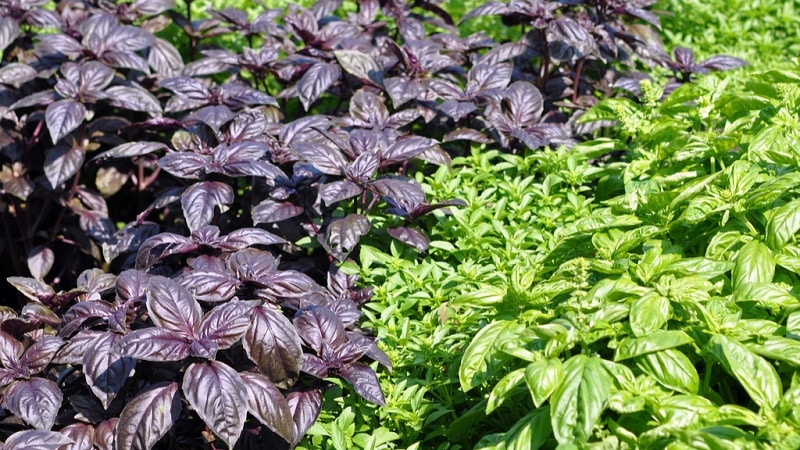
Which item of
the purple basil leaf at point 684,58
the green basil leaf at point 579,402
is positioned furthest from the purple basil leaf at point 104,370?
the purple basil leaf at point 684,58

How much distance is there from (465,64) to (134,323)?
2261 mm

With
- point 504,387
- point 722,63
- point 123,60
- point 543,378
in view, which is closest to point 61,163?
point 123,60

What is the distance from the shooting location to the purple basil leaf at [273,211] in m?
2.88

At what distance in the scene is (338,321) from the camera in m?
2.51

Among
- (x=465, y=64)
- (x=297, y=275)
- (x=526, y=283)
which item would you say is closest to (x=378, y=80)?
(x=465, y=64)

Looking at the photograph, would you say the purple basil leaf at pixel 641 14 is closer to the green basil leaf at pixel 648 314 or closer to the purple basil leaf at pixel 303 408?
the green basil leaf at pixel 648 314

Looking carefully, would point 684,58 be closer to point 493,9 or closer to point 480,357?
point 493,9

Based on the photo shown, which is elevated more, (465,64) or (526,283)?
(526,283)

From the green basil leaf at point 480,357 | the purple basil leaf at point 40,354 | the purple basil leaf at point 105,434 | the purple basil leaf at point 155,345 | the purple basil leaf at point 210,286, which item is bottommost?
the purple basil leaf at point 105,434

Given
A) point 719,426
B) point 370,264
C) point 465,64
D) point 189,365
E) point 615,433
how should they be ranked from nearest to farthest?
point 719,426 → point 615,433 → point 189,365 → point 370,264 → point 465,64

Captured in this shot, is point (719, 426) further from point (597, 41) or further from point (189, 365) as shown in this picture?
point (597, 41)

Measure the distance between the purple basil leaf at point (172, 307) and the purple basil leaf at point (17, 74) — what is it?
1.82 m

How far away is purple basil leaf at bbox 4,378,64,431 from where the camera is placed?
2217 millimetres

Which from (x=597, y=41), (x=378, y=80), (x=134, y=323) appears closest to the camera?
(x=134, y=323)
